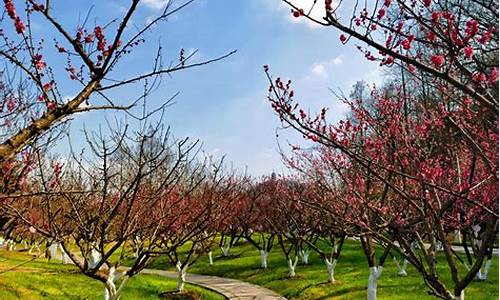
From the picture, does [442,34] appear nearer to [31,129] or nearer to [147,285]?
[31,129]

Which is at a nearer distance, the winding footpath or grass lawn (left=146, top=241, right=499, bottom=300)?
grass lawn (left=146, top=241, right=499, bottom=300)

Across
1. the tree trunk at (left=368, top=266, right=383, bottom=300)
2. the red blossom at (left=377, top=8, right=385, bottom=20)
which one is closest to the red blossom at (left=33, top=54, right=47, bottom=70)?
the red blossom at (left=377, top=8, right=385, bottom=20)

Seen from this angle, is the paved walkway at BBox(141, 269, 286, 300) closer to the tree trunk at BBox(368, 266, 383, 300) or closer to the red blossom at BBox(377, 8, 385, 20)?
the tree trunk at BBox(368, 266, 383, 300)

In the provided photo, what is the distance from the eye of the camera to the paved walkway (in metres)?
14.1

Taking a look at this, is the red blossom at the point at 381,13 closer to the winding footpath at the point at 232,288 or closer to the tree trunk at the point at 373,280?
the tree trunk at the point at 373,280

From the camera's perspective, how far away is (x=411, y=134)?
6211mm

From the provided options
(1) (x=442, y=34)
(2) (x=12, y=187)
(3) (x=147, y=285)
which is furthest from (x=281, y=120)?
(3) (x=147, y=285)

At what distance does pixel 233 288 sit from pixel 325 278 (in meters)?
3.07

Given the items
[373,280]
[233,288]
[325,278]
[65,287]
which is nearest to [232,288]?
[233,288]

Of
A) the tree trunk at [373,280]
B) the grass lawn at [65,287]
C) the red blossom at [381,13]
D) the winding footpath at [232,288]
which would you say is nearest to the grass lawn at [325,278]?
the winding footpath at [232,288]

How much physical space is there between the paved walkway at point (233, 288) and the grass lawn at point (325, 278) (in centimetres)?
52

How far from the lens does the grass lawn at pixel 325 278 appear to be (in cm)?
1277

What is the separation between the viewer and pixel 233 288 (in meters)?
15.7

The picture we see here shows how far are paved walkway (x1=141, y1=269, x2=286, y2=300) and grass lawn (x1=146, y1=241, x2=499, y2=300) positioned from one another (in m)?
0.52
